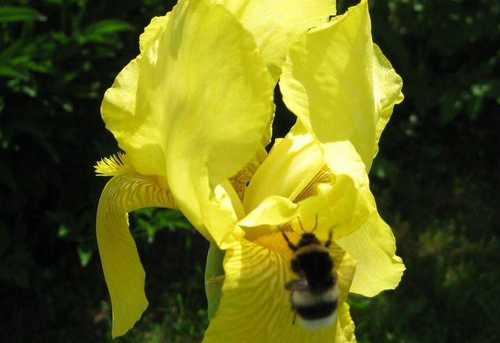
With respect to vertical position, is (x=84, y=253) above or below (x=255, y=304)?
below

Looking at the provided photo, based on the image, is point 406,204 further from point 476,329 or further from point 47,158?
point 47,158

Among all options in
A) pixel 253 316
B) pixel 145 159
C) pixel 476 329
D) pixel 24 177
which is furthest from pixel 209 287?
pixel 476 329

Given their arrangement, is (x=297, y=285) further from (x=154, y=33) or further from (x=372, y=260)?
(x=154, y=33)

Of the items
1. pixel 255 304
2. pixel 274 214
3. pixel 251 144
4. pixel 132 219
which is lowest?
pixel 132 219

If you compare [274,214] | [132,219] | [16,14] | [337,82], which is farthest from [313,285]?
[132,219]

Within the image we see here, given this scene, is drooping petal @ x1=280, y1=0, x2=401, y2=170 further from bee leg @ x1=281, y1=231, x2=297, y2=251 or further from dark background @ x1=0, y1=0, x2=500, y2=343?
dark background @ x1=0, y1=0, x2=500, y2=343

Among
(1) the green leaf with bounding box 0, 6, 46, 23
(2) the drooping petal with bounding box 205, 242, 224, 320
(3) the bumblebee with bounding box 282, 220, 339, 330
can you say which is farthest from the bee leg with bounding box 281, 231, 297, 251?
(1) the green leaf with bounding box 0, 6, 46, 23

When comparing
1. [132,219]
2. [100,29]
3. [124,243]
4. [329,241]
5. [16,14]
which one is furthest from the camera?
[132,219]

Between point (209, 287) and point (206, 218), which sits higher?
point (206, 218)
